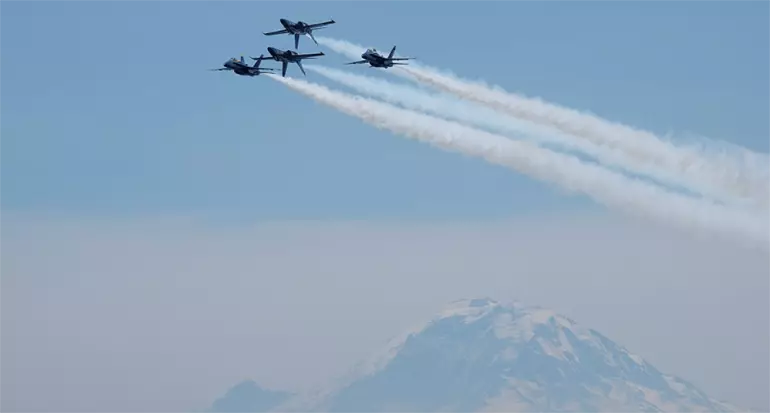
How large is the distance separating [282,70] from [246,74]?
4.14m

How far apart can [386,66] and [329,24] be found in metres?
9.40

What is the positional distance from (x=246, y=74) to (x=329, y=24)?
467 inches

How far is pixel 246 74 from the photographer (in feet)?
514

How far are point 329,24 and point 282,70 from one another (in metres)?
8.59

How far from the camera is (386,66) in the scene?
158m

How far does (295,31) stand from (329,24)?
206 inches

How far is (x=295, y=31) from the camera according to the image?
15550 cm

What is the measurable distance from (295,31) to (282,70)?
4.74m

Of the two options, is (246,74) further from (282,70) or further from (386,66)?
(386,66)

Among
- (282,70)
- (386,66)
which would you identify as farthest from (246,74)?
(386,66)

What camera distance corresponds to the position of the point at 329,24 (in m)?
152

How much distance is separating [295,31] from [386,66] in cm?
1120

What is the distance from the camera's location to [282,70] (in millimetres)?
156750
